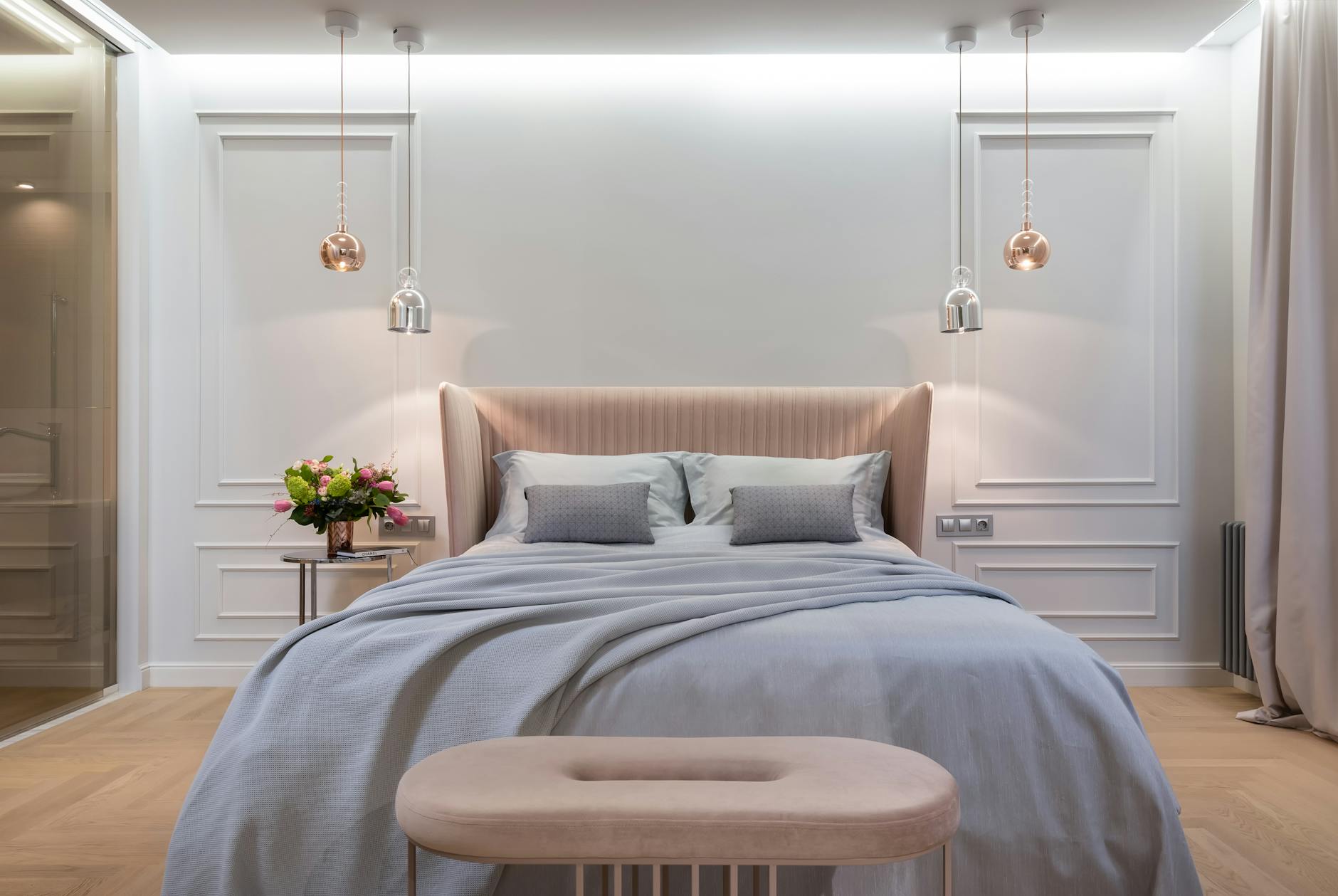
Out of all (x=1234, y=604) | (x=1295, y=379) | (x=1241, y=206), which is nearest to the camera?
(x=1295, y=379)

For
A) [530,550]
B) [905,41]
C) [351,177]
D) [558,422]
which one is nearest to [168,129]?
[351,177]

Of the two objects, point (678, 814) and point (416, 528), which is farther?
point (416, 528)

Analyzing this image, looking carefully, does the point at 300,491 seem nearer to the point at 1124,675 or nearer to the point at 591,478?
the point at 591,478

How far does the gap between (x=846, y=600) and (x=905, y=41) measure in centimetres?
260

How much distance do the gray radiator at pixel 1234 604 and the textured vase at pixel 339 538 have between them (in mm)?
3564

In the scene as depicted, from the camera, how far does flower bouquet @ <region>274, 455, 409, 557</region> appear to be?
3.54 metres

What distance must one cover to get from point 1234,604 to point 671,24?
3.23 metres

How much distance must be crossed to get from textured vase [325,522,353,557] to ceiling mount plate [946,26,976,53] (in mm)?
3074

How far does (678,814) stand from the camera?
129cm

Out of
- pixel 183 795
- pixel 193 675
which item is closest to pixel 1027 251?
pixel 183 795

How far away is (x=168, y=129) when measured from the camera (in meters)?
4.05

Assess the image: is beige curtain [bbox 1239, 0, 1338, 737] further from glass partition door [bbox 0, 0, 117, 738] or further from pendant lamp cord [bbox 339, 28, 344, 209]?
glass partition door [bbox 0, 0, 117, 738]

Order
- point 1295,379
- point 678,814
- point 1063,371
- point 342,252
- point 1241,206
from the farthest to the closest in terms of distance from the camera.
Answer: point 1063,371
point 1241,206
point 342,252
point 1295,379
point 678,814

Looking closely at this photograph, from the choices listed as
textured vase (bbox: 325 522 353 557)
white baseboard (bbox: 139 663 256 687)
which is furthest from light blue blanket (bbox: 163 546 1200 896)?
white baseboard (bbox: 139 663 256 687)
